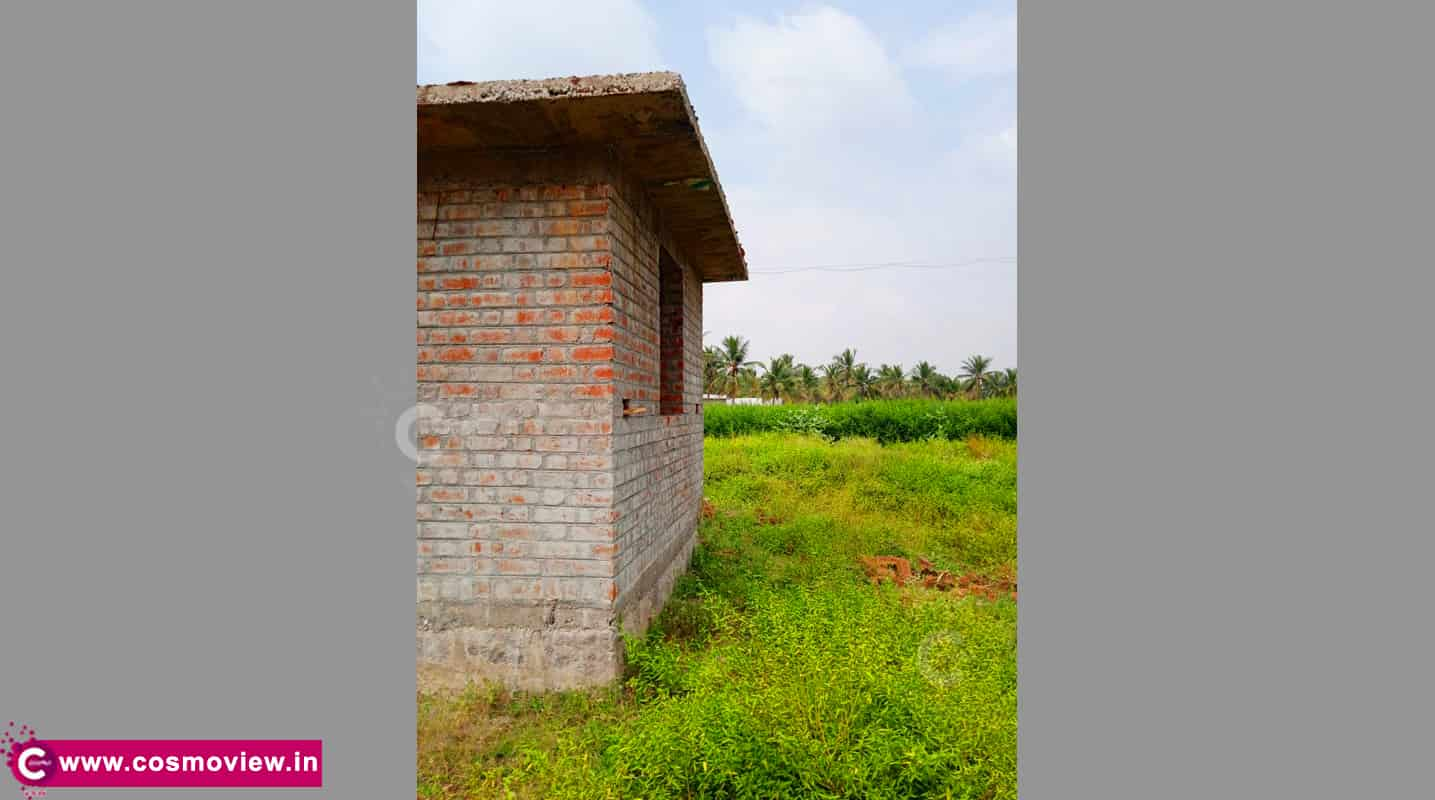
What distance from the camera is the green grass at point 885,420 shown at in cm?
1906

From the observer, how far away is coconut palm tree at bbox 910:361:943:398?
45062 millimetres

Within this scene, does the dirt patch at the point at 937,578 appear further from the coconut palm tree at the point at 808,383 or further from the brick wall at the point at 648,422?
the coconut palm tree at the point at 808,383

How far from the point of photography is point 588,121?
118 inches

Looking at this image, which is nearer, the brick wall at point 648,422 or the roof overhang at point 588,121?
the roof overhang at point 588,121

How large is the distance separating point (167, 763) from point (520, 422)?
2.67m

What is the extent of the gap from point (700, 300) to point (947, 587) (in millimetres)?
3489

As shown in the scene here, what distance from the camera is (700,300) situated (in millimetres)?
6383

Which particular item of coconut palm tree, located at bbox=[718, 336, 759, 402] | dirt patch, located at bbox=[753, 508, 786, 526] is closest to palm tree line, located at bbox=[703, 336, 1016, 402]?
coconut palm tree, located at bbox=[718, 336, 759, 402]

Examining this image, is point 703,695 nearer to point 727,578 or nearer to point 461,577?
point 461,577

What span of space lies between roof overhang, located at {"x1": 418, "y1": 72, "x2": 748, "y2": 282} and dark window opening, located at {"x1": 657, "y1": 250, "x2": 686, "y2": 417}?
1380 mm

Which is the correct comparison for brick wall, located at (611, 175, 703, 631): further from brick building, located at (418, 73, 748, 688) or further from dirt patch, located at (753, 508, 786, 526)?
dirt patch, located at (753, 508, 786, 526)

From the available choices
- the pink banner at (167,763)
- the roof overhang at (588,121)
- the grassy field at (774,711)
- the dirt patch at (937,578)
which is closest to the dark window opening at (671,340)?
the roof overhang at (588,121)

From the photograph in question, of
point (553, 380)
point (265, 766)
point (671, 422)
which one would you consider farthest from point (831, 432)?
point (265, 766)

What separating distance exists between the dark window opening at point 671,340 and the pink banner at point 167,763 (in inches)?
179
